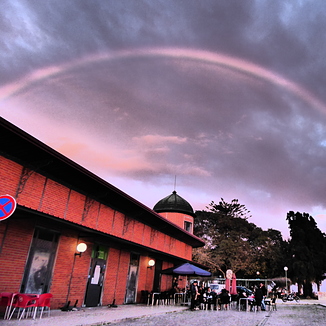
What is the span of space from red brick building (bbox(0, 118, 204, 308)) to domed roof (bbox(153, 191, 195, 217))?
14.2 metres

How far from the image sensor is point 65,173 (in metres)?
A: 11.8

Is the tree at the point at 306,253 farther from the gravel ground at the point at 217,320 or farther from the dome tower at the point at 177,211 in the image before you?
the gravel ground at the point at 217,320

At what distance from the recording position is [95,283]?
1430 centimetres

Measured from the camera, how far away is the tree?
3903 cm

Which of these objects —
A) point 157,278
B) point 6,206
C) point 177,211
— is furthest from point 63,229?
point 177,211

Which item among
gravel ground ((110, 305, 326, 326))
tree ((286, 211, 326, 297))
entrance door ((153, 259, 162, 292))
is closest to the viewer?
gravel ground ((110, 305, 326, 326))

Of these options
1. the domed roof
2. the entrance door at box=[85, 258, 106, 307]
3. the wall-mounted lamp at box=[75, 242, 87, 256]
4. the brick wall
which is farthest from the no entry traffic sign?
the domed roof

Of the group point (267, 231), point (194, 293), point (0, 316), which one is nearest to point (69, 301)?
point (0, 316)

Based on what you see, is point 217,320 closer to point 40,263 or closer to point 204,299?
point 204,299

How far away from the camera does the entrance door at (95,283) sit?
13836 mm

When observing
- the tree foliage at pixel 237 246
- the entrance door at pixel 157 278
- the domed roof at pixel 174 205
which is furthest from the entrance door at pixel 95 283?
the tree foliage at pixel 237 246

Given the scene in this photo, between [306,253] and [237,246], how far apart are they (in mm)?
9610

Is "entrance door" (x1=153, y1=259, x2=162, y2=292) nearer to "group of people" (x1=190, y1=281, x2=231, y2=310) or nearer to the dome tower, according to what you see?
"group of people" (x1=190, y1=281, x2=231, y2=310)

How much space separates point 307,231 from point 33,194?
4322 cm
